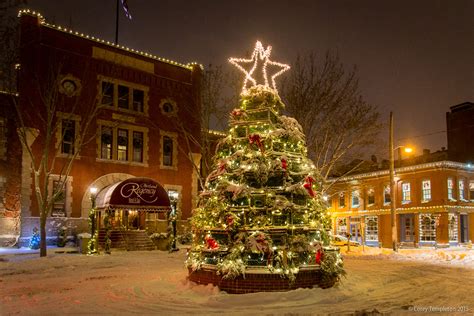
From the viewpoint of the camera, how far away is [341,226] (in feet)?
155

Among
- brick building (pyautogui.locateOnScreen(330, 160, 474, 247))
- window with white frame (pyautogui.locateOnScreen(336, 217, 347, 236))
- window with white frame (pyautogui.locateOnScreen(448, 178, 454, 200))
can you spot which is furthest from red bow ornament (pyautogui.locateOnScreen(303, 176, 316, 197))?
window with white frame (pyautogui.locateOnScreen(336, 217, 347, 236))

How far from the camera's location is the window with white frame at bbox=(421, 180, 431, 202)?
3711cm

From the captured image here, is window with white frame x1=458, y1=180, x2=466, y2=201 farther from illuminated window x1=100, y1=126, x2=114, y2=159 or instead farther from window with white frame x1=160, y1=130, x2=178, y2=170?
illuminated window x1=100, y1=126, x2=114, y2=159

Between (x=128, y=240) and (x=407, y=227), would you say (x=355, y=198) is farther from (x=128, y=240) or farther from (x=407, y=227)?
(x=128, y=240)

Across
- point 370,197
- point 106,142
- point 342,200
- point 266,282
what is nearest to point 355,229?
point 342,200

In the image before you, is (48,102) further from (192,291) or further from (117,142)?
(192,291)

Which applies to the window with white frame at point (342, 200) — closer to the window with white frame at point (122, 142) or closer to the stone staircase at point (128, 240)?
the window with white frame at point (122, 142)

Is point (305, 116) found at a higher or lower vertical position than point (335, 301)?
higher

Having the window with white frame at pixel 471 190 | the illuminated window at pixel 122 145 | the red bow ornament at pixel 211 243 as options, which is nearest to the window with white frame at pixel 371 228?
the window with white frame at pixel 471 190

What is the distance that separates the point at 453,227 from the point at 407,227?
13.8ft

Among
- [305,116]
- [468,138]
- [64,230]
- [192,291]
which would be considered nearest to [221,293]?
[192,291]

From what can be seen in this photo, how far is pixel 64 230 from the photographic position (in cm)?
2483

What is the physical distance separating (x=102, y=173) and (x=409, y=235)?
88.1 feet

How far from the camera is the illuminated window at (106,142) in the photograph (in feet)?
91.7
